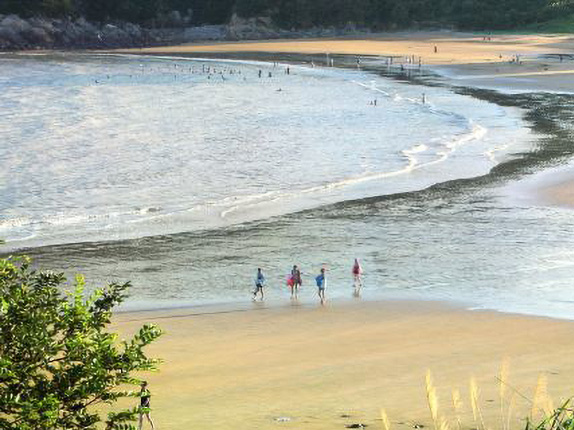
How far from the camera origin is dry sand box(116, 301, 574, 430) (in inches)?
551

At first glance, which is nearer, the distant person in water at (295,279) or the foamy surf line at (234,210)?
the distant person in water at (295,279)

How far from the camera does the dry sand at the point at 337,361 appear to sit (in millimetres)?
13984

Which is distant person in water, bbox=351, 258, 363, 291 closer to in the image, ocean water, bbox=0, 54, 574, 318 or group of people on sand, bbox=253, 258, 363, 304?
group of people on sand, bbox=253, 258, 363, 304

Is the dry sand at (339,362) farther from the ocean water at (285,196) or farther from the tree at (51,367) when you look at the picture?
the tree at (51,367)

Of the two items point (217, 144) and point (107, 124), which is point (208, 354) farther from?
point (107, 124)

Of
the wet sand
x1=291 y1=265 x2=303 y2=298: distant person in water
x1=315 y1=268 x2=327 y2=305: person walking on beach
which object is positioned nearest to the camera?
x1=315 y1=268 x2=327 y2=305: person walking on beach


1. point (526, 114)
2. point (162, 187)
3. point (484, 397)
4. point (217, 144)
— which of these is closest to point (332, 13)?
point (526, 114)

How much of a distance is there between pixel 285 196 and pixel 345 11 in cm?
10624

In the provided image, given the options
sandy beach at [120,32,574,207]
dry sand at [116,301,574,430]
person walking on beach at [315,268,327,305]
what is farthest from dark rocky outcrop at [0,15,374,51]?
dry sand at [116,301,574,430]

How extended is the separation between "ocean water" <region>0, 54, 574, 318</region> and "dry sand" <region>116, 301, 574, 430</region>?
4.25 ft

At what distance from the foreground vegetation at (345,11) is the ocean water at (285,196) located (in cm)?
6844

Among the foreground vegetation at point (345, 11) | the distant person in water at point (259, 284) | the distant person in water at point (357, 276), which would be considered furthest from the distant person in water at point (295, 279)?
the foreground vegetation at point (345, 11)

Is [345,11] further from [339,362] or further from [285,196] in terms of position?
[339,362]

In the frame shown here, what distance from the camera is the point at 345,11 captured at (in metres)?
136
